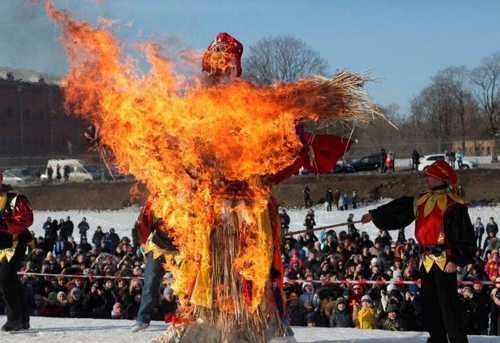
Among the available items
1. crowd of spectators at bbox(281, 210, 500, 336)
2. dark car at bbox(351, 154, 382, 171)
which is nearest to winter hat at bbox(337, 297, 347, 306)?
crowd of spectators at bbox(281, 210, 500, 336)

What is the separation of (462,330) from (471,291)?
436 centimetres

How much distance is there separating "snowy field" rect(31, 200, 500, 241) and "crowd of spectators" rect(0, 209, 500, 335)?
1108 cm

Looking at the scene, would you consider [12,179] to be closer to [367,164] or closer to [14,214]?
[367,164]

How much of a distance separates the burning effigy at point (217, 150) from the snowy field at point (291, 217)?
19.9 metres

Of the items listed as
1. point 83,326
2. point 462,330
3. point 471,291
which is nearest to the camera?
point 462,330

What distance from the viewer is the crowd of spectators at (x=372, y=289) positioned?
10.6m

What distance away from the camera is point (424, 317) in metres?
7.01

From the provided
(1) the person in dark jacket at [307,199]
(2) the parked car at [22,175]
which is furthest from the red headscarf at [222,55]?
(2) the parked car at [22,175]

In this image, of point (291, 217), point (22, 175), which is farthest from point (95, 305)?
point (22, 175)

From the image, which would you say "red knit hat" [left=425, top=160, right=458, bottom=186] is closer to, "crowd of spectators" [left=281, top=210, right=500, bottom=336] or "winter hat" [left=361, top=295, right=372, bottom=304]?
"crowd of spectators" [left=281, top=210, right=500, bottom=336]

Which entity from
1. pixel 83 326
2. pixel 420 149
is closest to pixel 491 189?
pixel 420 149

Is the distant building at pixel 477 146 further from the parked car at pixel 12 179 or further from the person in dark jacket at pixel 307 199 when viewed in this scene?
the parked car at pixel 12 179

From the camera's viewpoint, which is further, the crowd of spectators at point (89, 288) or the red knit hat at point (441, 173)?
the crowd of spectators at point (89, 288)

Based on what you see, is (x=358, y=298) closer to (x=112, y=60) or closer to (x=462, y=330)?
(x=462, y=330)
